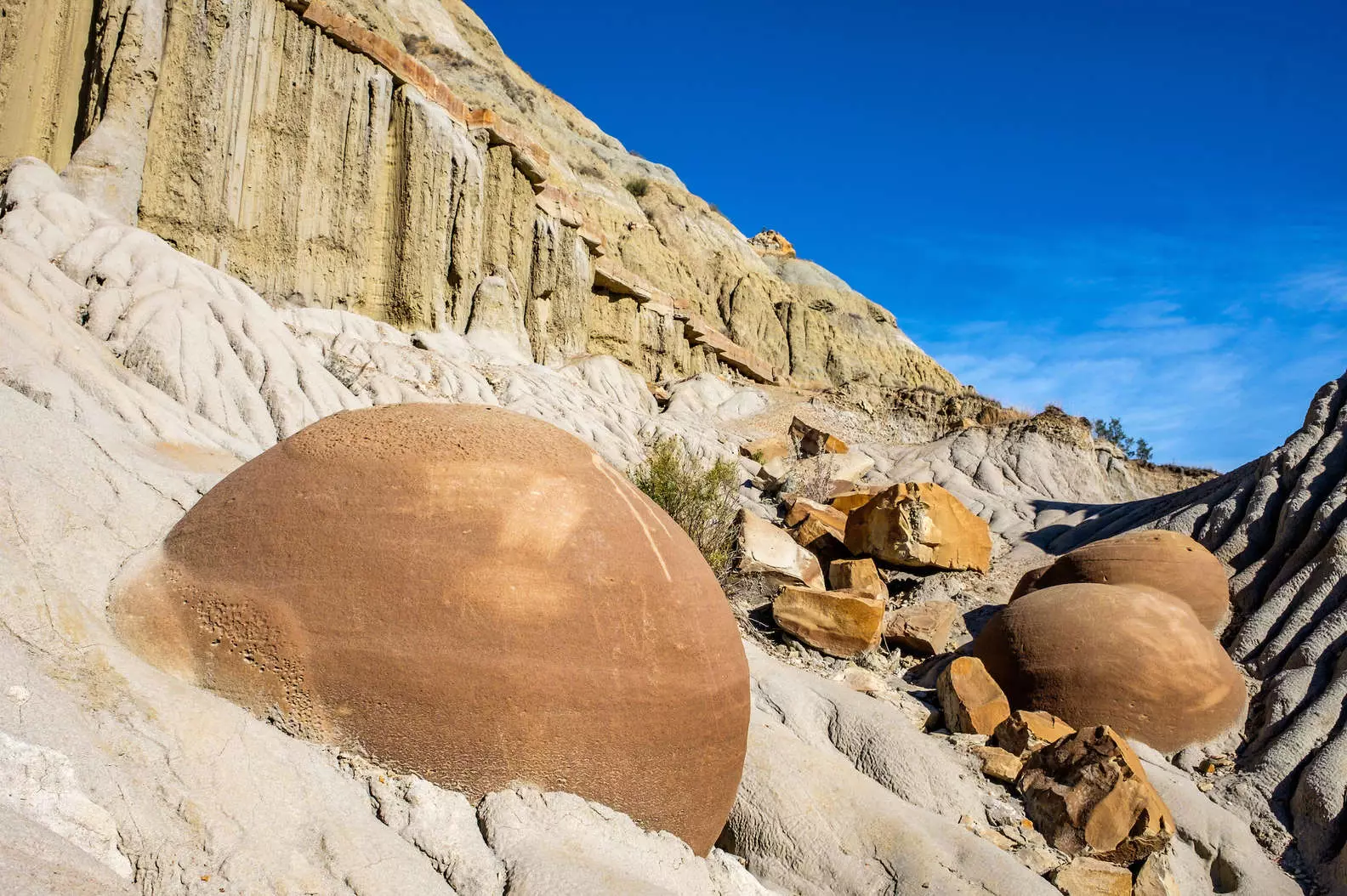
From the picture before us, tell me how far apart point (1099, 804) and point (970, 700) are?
1.72 metres

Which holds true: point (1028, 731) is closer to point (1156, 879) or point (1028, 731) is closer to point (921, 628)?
point (1156, 879)

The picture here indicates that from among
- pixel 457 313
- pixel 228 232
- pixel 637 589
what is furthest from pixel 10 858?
pixel 457 313

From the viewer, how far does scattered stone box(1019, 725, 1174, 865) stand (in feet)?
20.9

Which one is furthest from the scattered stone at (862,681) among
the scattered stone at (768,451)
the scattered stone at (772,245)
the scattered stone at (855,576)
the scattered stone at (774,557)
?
the scattered stone at (772,245)

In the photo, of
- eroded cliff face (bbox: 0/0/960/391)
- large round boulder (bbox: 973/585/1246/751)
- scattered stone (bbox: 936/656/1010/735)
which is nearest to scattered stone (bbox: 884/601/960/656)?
large round boulder (bbox: 973/585/1246/751)

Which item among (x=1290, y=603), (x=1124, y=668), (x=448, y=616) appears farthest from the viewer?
(x=1290, y=603)

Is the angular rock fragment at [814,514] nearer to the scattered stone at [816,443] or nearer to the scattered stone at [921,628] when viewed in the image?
the scattered stone at [921,628]

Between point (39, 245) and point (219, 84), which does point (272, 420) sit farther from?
point (219, 84)

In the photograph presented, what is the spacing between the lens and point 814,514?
13.8 meters

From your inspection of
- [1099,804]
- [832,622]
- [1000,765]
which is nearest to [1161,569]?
[832,622]

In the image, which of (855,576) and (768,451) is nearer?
(855,576)

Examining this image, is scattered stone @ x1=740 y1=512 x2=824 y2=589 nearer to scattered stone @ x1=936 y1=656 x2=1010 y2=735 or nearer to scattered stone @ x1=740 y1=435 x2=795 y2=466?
scattered stone @ x1=936 y1=656 x2=1010 y2=735

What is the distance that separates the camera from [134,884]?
2.55m

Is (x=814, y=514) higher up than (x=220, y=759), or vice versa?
(x=814, y=514)
